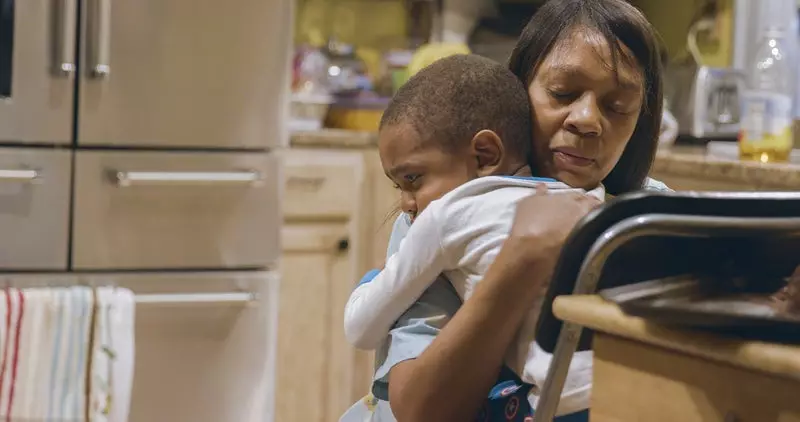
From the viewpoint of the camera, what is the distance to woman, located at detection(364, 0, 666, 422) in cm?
87

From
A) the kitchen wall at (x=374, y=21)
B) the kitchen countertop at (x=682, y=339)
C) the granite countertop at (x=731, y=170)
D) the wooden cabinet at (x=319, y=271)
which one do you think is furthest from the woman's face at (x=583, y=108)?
the kitchen wall at (x=374, y=21)

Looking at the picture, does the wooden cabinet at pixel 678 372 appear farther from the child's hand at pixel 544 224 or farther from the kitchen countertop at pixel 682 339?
the child's hand at pixel 544 224

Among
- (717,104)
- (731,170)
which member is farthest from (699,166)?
(717,104)

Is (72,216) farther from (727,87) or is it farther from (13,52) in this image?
(727,87)

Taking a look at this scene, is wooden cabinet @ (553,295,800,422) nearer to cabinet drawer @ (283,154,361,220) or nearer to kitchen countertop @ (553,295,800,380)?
kitchen countertop @ (553,295,800,380)

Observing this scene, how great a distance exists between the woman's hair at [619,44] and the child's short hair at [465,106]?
0.17 ft

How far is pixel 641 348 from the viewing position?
63 centimetres

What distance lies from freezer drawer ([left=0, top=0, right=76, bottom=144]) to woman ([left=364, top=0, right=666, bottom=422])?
1.13m

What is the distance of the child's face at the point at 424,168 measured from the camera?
99 cm

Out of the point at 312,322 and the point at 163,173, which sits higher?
the point at 163,173

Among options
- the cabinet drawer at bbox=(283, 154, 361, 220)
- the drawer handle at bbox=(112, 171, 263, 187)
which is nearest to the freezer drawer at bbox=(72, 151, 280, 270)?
the drawer handle at bbox=(112, 171, 263, 187)

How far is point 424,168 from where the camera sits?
3.26 feet

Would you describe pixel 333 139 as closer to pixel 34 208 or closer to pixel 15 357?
pixel 34 208

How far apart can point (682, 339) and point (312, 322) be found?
77.9 inches
